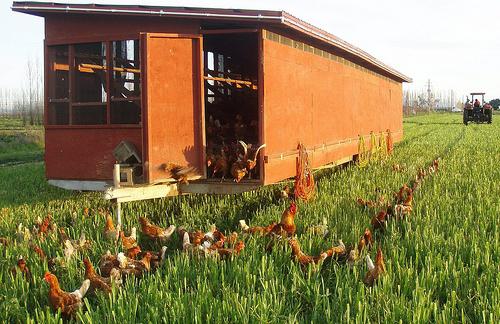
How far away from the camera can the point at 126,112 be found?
23.1ft

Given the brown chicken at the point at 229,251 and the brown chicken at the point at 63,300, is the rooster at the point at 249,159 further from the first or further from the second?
the brown chicken at the point at 63,300

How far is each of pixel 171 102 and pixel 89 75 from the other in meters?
1.46

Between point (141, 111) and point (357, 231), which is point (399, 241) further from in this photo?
point (141, 111)

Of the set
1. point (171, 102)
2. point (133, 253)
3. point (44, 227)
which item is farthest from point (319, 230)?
point (44, 227)

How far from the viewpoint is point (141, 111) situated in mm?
6426

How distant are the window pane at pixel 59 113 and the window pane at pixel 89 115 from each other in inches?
6.4

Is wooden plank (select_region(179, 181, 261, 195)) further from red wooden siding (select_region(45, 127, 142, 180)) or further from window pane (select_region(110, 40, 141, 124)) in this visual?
window pane (select_region(110, 40, 141, 124))

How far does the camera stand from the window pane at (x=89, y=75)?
7.18m

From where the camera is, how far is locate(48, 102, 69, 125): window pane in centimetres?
740

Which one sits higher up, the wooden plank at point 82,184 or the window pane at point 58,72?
the window pane at point 58,72

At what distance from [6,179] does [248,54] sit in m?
6.46

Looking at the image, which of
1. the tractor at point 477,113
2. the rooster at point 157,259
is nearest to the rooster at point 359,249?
the rooster at point 157,259

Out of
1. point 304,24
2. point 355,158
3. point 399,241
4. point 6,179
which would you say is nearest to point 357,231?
point 399,241

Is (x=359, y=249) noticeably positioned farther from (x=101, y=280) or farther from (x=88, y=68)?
(x=88, y=68)
